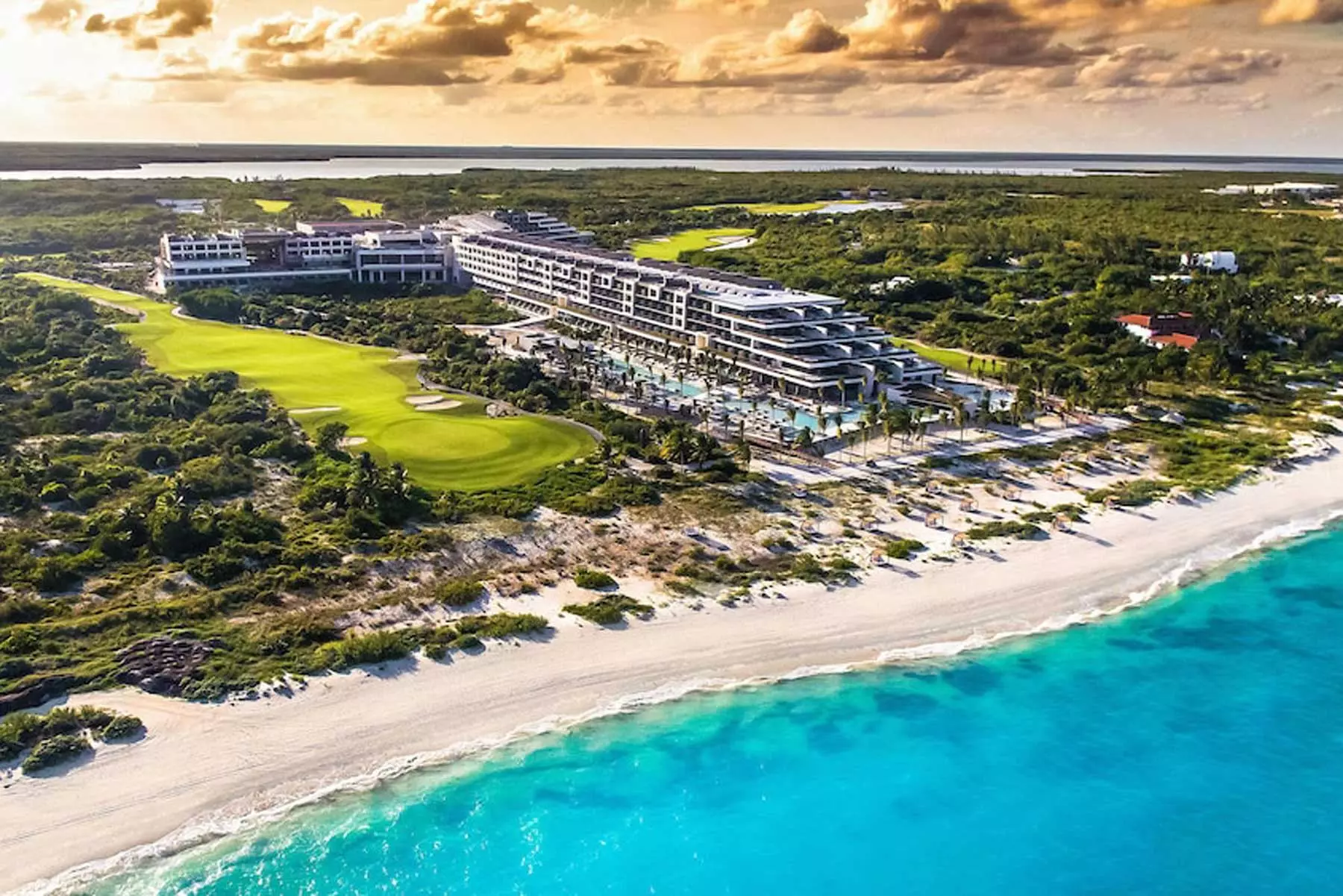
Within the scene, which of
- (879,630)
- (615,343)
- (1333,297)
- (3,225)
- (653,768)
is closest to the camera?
(653,768)

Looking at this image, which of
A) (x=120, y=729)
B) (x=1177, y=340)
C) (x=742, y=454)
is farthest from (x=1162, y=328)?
(x=120, y=729)

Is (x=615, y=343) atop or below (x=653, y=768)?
atop

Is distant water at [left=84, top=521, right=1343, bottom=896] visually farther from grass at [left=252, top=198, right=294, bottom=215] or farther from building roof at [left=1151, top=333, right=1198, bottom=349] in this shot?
grass at [left=252, top=198, right=294, bottom=215]

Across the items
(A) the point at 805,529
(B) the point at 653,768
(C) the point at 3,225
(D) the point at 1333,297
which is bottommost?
(B) the point at 653,768

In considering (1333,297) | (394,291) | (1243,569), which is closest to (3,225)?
(394,291)

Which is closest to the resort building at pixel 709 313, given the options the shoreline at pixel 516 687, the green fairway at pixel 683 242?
the shoreline at pixel 516 687

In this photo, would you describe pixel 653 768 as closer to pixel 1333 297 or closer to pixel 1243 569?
pixel 1243 569

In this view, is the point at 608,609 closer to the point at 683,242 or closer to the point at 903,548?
the point at 903,548
